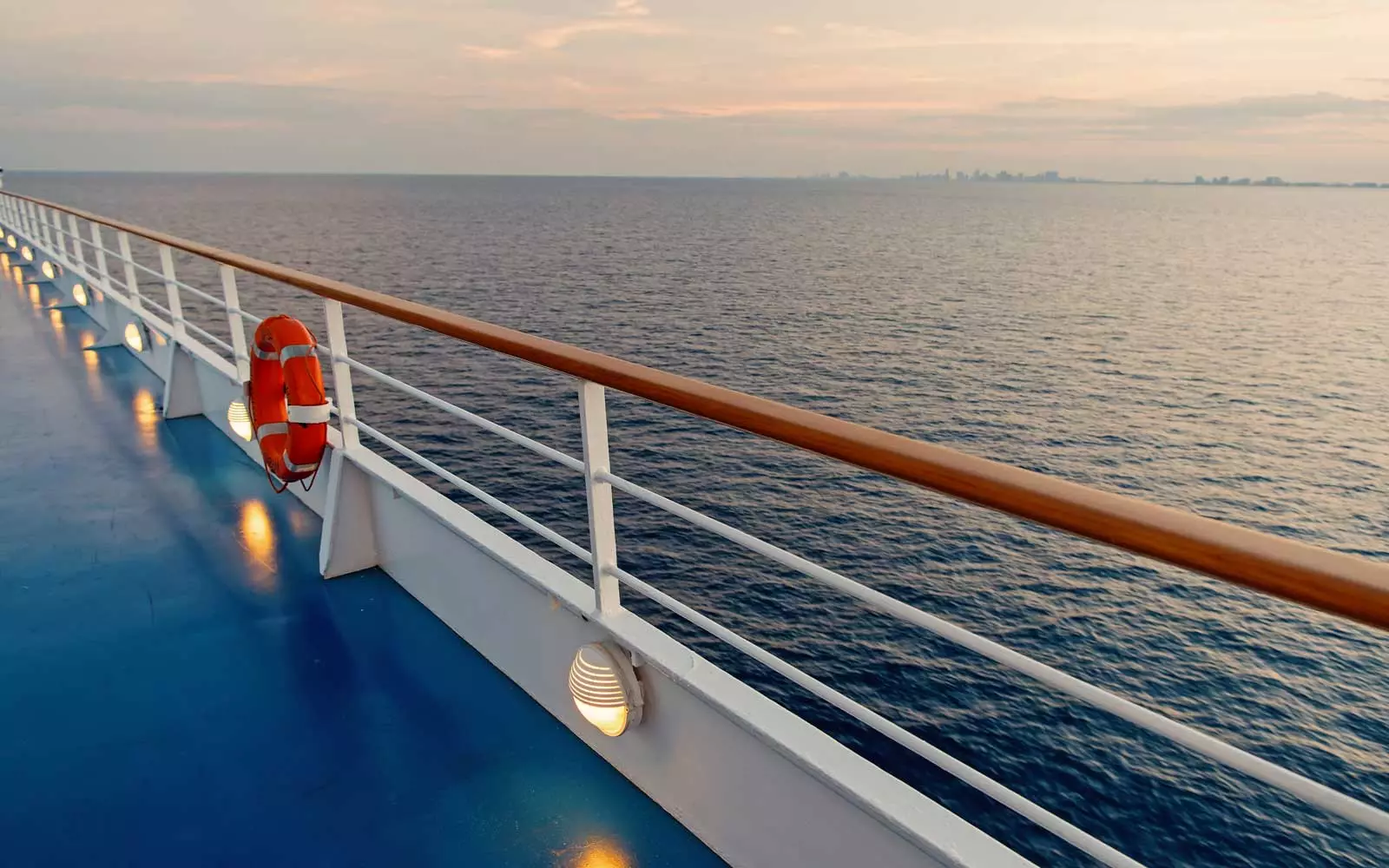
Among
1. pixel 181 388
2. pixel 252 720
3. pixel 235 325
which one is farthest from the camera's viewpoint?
pixel 181 388

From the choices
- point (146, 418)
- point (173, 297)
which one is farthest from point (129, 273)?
point (146, 418)

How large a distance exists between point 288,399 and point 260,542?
1.62 ft

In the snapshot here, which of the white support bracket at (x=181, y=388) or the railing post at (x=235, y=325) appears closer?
the railing post at (x=235, y=325)

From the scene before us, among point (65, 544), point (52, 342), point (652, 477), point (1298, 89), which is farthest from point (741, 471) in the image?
point (1298, 89)

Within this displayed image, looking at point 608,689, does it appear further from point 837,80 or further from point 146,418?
point 837,80

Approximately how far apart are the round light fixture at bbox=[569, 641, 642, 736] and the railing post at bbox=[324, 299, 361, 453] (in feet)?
2.99

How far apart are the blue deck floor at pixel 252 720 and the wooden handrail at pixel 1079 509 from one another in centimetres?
77

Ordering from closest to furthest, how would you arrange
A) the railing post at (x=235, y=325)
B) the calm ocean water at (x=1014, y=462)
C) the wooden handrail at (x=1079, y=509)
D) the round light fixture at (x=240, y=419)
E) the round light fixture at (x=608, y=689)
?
the wooden handrail at (x=1079, y=509) → the round light fixture at (x=608, y=689) → the railing post at (x=235, y=325) → the round light fixture at (x=240, y=419) → the calm ocean water at (x=1014, y=462)

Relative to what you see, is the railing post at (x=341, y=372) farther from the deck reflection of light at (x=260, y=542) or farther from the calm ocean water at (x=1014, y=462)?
the calm ocean water at (x=1014, y=462)

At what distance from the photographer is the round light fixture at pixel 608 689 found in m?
1.43

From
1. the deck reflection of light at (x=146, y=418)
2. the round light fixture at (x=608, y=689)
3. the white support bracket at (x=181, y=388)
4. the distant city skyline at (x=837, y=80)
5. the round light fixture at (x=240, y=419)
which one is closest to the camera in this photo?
the round light fixture at (x=608, y=689)

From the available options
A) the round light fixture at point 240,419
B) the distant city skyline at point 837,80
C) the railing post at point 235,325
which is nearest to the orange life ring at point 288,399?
the railing post at point 235,325

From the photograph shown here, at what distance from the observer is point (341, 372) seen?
216cm

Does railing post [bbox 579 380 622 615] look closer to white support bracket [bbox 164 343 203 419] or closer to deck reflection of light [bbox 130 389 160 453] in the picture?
deck reflection of light [bbox 130 389 160 453]
